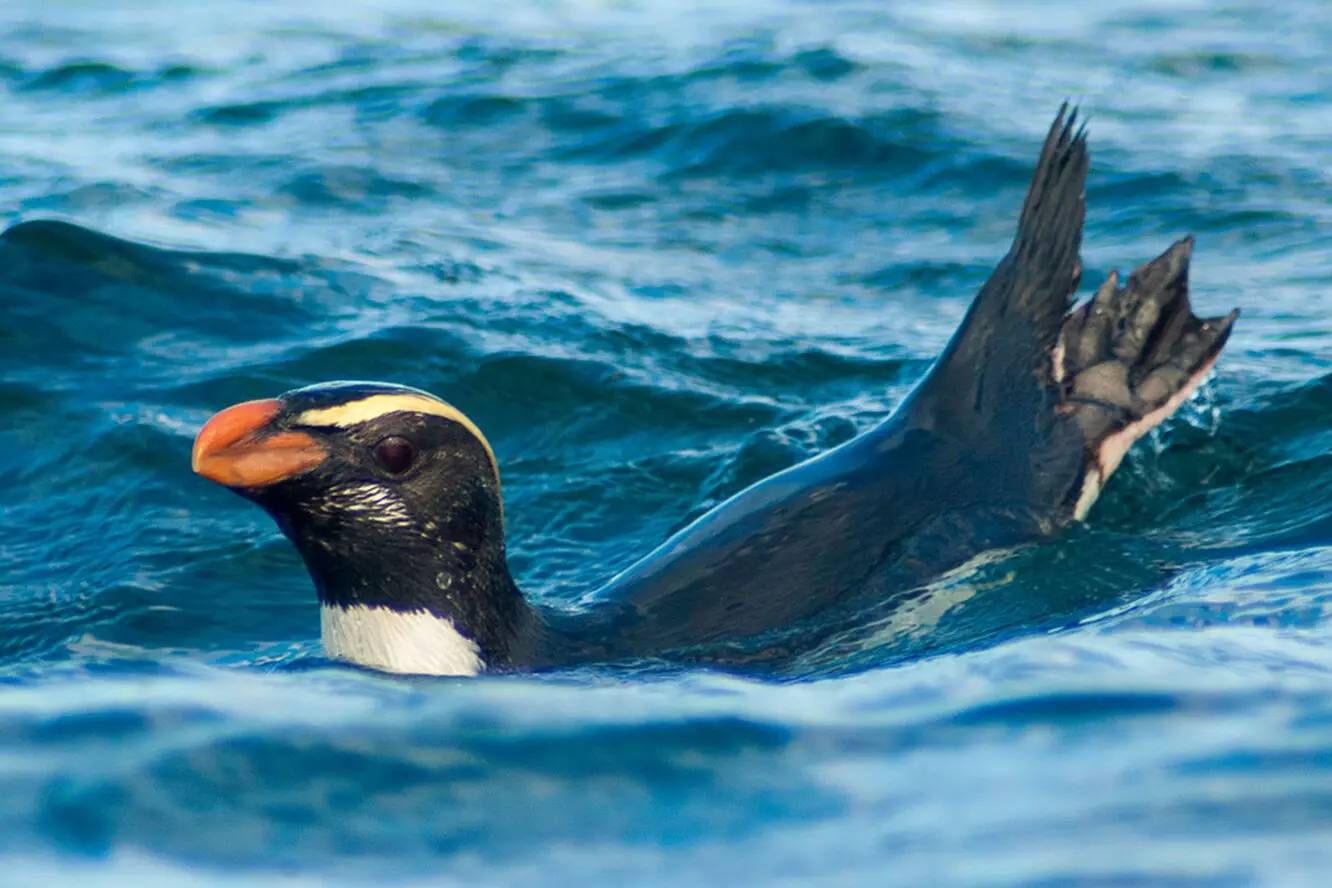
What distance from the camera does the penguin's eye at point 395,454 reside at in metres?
4.34

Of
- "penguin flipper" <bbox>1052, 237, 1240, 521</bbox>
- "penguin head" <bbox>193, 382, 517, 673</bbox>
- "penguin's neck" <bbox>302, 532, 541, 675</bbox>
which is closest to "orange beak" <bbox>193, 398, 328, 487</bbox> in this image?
"penguin head" <bbox>193, 382, 517, 673</bbox>

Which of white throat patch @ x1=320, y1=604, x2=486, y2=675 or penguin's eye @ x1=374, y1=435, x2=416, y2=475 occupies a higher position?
penguin's eye @ x1=374, y1=435, x2=416, y2=475

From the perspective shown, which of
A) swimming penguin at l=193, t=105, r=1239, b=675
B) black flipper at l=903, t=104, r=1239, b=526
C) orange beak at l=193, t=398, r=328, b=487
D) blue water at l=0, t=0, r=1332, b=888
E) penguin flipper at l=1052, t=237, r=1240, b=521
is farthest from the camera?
penguin flipper at l=1052, t=237, r=1240, b=521

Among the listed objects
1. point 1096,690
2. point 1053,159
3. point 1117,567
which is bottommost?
point 1117,567

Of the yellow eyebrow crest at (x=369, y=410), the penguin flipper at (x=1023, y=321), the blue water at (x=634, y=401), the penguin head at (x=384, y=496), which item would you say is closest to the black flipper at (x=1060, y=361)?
the penguin flipper at (x=1023, y=321)

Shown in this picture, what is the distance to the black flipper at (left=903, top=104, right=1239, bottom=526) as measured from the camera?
212 inches

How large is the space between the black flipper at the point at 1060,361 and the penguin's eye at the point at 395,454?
5.82ft

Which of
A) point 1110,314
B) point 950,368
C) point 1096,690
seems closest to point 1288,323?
point 1110,314

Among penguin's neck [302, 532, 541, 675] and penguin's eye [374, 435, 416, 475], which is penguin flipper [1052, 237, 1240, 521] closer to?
penguin's neck [302, 532, 541, 675]

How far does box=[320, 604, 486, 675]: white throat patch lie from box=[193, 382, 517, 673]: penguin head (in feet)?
0.06

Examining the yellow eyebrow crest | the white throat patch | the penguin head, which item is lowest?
the white throat patch

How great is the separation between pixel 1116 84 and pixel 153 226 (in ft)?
23.0

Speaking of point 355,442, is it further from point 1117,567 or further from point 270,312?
point 270,312

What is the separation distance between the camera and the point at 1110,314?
18.7ft
